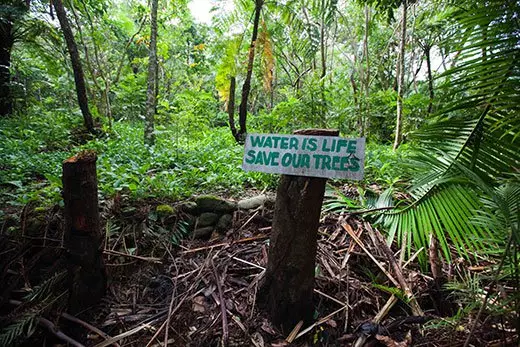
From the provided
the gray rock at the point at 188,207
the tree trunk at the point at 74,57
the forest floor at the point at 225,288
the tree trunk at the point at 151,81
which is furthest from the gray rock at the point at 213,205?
the tree trunk at the point at 74,57

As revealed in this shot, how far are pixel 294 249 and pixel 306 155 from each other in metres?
0.55

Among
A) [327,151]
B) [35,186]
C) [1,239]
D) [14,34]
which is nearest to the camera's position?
[327,151]

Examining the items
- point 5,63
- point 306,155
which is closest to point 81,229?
point 306,155

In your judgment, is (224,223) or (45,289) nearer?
(45,289)

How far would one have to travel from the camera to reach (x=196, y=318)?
177 centimetres

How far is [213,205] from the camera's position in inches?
108

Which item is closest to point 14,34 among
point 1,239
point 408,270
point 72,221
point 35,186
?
point 35,186

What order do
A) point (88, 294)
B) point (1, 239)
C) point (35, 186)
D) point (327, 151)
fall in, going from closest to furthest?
point (327, 151), point (88, 294), point (1, 239), point (35, 186)

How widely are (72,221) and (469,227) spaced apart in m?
2.50

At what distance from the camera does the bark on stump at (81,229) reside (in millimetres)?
1767

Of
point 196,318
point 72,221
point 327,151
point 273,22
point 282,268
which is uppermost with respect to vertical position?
point 273,22

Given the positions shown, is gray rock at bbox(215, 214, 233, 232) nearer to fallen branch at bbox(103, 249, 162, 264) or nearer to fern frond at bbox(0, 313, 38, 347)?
fallen branch at bbox(103, 249, 162, 264)

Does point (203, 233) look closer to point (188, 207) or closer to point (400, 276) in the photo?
point (188, 207)

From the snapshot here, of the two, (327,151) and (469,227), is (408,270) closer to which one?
(469,227)
